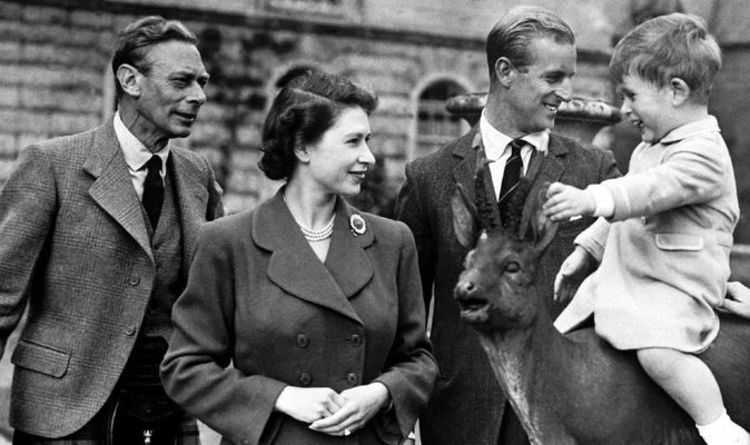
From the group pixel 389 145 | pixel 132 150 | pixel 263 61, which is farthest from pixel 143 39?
pixel 389 145

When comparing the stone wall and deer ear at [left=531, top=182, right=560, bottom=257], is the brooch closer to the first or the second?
deer ear at [left=531, top=182, right=560, bottom=257]

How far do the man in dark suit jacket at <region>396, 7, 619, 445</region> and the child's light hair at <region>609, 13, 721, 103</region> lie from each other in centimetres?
68

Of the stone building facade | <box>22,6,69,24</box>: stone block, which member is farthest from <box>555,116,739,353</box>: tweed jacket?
<box>22,6,69,24</box>: stone block

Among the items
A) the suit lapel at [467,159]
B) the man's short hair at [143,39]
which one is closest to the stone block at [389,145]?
the man's short hair at [143,39]

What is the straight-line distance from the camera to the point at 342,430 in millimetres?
3941

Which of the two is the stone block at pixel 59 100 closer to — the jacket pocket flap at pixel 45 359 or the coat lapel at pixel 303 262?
the jacket pocket flap at pixel 45 359

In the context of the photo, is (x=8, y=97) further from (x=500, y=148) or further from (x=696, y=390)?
(x=696, y=390)

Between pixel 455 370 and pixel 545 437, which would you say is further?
pixel 455 370

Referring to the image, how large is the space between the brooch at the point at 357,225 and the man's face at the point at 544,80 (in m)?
0.85

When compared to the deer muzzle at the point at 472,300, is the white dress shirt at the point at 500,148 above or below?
above

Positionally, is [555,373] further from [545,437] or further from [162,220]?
[162,220]

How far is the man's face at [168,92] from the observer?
16.7 ft

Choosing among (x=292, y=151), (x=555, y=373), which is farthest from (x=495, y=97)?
(x=555, y=373)

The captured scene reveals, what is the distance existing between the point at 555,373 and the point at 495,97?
1403 mm
